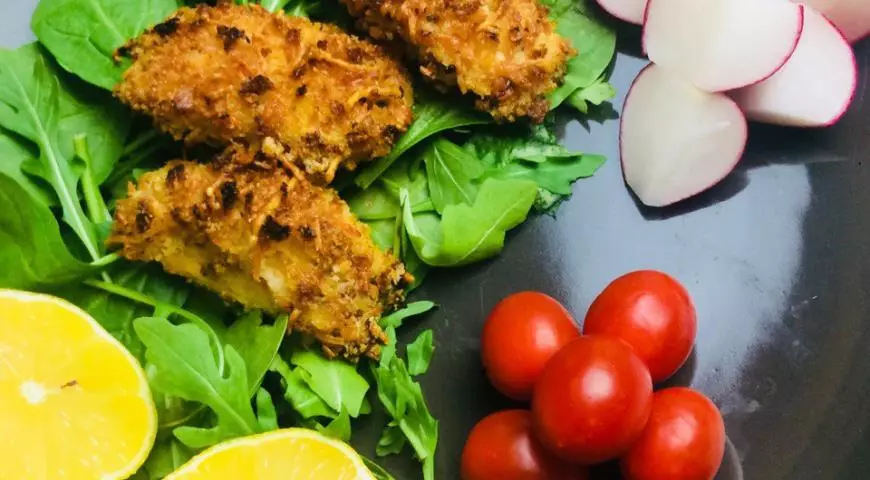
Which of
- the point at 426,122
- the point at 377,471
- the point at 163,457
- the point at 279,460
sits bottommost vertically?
the point at 377,471

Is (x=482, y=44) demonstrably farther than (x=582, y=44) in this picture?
No

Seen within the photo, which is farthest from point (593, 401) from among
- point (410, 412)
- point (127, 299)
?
point (127, 299)

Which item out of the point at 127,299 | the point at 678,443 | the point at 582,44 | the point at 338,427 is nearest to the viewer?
the point at 678,443

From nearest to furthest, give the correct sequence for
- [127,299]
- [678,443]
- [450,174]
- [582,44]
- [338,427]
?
[678,443] → [338,427] → [127,299] → [450,174] → [582,44]

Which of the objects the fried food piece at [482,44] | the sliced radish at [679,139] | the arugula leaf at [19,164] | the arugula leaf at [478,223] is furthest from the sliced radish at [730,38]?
the arugula leaf at [19,164]

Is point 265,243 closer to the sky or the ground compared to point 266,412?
closer to the sky

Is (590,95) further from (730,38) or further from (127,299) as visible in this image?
(127,299)
